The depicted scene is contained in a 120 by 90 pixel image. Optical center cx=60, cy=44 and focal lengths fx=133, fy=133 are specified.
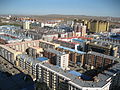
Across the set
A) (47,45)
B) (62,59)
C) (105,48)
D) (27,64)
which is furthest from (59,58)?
(105,48)

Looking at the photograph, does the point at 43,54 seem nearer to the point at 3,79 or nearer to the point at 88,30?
the point at 3,79

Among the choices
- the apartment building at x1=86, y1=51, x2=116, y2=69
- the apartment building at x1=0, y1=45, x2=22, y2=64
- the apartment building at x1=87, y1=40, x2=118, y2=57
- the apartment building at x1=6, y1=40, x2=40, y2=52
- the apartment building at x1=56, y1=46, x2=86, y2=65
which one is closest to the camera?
the apartment building at x1=86, y1=51, x2=116, y2=69

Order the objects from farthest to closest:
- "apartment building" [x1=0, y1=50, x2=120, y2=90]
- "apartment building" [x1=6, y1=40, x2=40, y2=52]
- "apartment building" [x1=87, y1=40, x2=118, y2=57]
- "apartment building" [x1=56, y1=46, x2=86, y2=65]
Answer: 1. "apartment building" [x1=6, y1=40, x2=40, y2=52]
2. "apartment building" [x1=87, y1=40, x2=118, y2=57]
3. "apartment building" [x1=56, y1=46, x2=86, y2=65]
4. "apartment building" [x1=0, y1=50, x2=120, y2=90]

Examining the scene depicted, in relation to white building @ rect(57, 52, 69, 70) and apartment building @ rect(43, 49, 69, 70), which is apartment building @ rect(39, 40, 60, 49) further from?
white building @ rect(57, 52, 69, 70)

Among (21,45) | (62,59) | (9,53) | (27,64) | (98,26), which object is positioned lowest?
(27,64)

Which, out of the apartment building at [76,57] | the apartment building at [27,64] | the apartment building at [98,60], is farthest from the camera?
the apartment building at [76,57]

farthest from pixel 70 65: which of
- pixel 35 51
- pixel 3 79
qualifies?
pixel 3 79

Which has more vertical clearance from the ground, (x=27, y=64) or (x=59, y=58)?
(x=59, y=58)

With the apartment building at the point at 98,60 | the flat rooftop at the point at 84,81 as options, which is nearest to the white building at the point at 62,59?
the apartment building at the point at 98,60

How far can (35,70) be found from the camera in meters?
5.41

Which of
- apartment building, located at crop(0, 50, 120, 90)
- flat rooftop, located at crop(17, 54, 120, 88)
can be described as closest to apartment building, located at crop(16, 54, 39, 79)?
apartment building, located at crop(0, 50, 120, 90)

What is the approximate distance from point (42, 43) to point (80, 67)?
3354 millimetres

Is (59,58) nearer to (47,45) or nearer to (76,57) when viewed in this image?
(76,57)

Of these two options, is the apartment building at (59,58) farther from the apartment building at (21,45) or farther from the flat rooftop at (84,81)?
the apartment building at (21,45)
